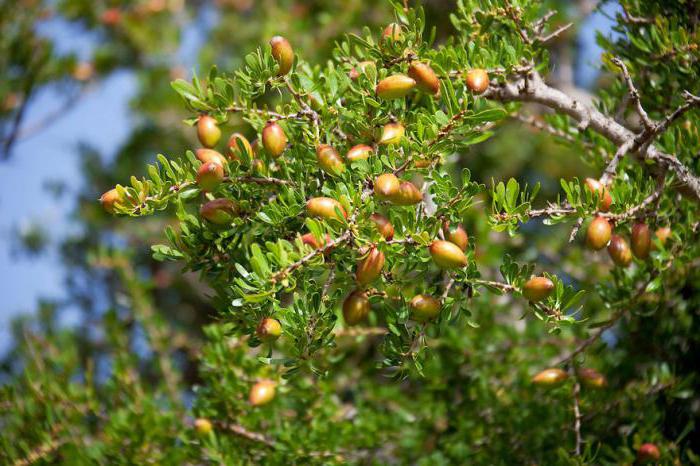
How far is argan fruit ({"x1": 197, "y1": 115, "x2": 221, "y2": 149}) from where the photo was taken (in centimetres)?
111

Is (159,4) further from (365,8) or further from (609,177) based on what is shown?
(609,177)

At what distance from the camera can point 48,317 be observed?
2.54 meters

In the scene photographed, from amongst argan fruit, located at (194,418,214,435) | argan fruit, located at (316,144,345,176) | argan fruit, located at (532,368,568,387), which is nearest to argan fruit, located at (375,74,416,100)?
argan fruit, located at (316,144,345,176)

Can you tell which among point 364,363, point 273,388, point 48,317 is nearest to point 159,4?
point 48,317

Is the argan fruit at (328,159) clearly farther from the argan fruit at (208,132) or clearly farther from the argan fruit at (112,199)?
the argan fruit at (112,199)

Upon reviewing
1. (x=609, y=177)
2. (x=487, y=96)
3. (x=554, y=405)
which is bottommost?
(x=554, y=405)

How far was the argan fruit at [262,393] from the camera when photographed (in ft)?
4.58

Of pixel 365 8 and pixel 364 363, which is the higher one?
pixel 365 8

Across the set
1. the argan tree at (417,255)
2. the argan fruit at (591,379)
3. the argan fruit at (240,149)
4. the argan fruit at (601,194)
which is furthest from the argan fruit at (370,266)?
the argan fruit at (591,379)

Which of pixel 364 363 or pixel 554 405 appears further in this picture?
pixel 364 363

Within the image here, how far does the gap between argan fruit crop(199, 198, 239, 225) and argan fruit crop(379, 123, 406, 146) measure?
0.81ft

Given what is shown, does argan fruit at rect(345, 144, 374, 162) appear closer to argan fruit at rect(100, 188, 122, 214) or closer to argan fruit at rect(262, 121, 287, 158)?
argan fruit at rect(262, 121, 287, 158)

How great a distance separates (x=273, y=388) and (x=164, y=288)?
2610mm

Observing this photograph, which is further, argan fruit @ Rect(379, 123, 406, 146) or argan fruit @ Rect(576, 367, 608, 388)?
argan fruit @ Rect(576, 367, 608, 388)
